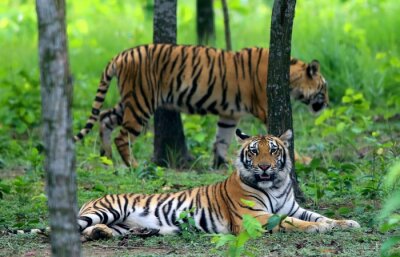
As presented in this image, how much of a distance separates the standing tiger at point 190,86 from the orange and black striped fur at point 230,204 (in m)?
2.75

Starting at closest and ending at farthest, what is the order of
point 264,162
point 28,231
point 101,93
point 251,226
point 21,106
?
point 251,226 < point 28,231 < point 264,162 < point 101,93 < point 21,106

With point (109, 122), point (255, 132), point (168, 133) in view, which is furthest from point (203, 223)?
point (109, 122)

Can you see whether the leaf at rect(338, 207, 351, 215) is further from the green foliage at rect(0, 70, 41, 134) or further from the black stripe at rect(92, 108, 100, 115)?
the green foliage at rect(0, 70, 41, 134)

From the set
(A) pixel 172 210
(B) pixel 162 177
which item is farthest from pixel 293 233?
(B) pixel 162 177

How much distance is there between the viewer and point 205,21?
12797 mm

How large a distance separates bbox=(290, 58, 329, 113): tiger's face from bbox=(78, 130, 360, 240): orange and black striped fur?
3311 mm

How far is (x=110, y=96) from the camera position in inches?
444

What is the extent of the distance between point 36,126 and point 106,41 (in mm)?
4202

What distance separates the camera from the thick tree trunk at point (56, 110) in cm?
355

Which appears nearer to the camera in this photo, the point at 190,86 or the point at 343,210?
the point at 343,210

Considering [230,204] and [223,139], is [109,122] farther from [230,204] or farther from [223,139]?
[230,204]

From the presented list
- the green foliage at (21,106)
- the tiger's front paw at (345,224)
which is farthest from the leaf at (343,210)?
the green foliage at (21,106)

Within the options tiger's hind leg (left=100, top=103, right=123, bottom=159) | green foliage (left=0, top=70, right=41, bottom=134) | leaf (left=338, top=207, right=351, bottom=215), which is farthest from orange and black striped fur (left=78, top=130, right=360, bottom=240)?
green foliage (left=0, top=70, right=41, bottom=134)

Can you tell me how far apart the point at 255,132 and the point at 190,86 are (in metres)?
0.80
